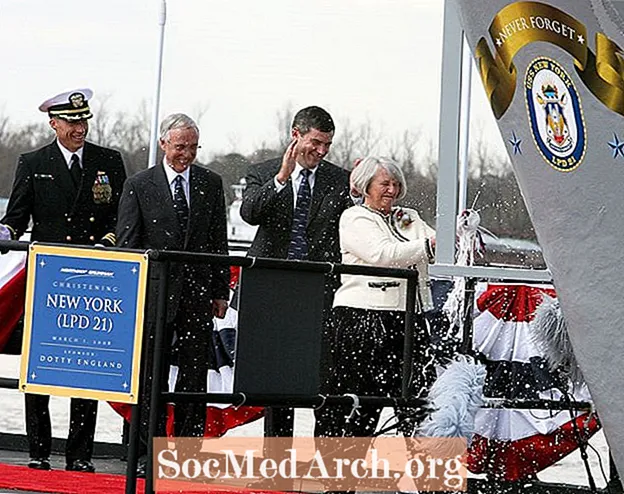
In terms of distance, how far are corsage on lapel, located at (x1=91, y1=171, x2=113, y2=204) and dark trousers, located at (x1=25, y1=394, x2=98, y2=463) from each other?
96 centimetres

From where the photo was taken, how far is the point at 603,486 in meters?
7.40

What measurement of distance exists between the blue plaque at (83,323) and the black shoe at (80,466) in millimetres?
1182

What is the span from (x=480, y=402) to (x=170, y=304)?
1376mm

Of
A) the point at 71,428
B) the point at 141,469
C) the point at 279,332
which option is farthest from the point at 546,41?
the point at 71,428

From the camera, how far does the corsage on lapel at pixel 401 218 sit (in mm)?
6781

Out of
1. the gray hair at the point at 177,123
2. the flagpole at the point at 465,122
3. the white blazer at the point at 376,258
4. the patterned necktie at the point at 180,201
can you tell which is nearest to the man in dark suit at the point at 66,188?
the patterned necktie at the point at 180,201

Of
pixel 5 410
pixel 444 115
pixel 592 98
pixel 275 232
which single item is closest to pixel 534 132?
pixel 592 98

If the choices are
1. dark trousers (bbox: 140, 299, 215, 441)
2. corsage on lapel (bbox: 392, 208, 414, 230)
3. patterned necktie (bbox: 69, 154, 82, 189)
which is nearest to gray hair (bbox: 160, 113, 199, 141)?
patterned necktie (bbox: 69, 154, 82, 189)

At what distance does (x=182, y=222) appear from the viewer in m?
7.11

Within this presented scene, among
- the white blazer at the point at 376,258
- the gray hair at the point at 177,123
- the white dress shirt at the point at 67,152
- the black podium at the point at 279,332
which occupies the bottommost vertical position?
the black podium at the point at 279,332

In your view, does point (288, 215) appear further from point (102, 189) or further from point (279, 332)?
point (102, 189)

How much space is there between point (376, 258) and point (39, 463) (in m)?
1.85

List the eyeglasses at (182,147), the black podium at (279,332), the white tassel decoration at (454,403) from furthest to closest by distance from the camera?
the eyeglasses at (182,147) < the white tassel decoration at (454,403) < the black podium at (279,332)

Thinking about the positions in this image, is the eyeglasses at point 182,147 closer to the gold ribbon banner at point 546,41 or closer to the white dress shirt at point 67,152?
the white dress shirt at point 67,152
